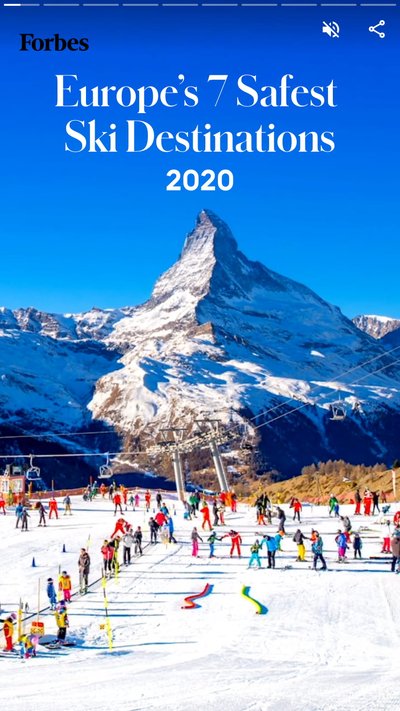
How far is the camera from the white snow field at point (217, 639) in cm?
1720

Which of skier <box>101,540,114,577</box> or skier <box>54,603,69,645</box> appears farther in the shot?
skier <box>101,540,114,577</box>

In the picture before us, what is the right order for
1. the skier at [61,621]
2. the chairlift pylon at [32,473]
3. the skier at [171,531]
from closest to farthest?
the skier at [61,621] → the skier at [171,531] → the chairlift pylon at [32,473]

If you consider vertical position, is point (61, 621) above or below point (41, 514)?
below

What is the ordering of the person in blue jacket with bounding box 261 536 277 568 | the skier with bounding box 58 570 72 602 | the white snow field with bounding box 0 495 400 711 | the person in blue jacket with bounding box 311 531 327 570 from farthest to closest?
the person in blue jacket with bounding box 261 536 277 568 < the person in blue jacket with bounding box 311 531 327 570 < the skier with bounding box 58 570 72 602 < the white snow field with bounding box 0 495 400 711

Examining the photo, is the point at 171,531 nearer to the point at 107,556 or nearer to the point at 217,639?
the point at 107,556

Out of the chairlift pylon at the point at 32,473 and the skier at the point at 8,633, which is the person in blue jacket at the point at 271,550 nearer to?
the skier at the point at 8,633

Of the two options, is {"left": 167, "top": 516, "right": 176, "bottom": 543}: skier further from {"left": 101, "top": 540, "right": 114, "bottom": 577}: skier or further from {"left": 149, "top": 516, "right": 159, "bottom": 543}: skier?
{"left": 101, "top": 540, "right": 114, "bottom": 577}: skier

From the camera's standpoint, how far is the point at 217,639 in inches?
838

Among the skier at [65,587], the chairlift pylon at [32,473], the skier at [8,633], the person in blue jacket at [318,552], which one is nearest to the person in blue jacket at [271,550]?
the person in blue jacket at [318,552]

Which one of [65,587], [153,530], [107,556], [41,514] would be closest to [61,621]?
[65,587]

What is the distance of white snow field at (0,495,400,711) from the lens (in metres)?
17.2

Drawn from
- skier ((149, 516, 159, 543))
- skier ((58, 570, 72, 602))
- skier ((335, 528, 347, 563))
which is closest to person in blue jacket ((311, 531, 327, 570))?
skier ((335, 528, 347, 563))

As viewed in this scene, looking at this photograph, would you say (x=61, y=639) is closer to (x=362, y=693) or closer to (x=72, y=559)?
(x=362, y=693)

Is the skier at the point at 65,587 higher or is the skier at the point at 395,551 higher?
the skier at the point at 395,551
